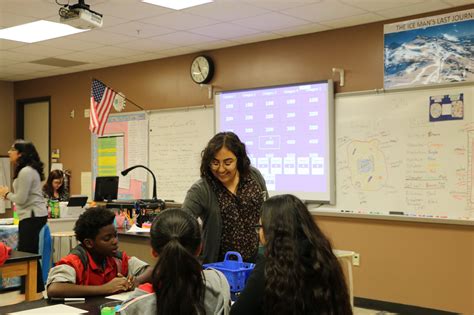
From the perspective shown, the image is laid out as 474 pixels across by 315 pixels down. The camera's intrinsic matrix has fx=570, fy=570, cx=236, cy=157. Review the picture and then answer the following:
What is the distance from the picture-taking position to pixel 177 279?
172 cm

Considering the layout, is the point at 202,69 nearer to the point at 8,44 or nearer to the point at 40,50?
the point at 40,50

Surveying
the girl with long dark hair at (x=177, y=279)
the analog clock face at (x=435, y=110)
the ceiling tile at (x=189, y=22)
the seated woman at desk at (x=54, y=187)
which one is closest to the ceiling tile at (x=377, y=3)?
the ceiling tile at (x=189, y=22)

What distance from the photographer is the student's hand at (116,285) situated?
2.46 m

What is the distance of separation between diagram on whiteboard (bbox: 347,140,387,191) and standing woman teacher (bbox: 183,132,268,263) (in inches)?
98.5

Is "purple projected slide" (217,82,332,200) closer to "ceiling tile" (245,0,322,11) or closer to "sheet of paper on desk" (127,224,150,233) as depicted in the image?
"ceiling tile" (245,0,322,11)

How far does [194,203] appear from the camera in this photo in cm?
285

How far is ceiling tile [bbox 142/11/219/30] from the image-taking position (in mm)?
5059

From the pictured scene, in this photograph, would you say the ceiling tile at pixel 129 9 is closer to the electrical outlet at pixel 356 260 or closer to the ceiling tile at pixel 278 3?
the ceiling tile at pixel 278 3

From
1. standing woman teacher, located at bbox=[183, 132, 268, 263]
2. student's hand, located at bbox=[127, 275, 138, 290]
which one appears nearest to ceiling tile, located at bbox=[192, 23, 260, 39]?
standing woman teacher, located at bbox=[183, 132, 268, 263]

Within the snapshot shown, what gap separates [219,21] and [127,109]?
2.68 m

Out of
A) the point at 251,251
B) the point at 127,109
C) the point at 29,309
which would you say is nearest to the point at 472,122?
the point at 251,251

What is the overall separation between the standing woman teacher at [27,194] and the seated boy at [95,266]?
2622 mm

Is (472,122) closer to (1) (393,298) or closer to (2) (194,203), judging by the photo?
(1) (393,298)

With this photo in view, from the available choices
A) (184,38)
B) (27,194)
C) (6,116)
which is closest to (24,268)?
(27,194)
